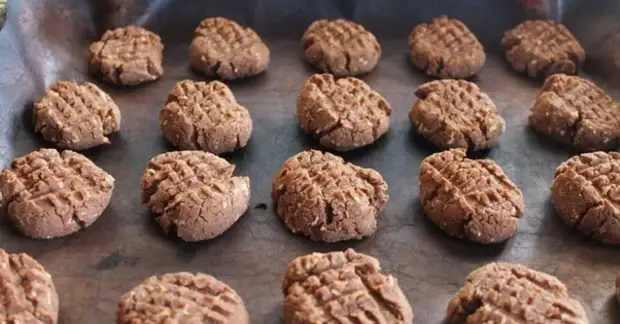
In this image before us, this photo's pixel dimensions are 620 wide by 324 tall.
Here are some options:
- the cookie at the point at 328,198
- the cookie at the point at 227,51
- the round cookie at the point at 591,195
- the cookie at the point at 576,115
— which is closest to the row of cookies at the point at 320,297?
the cookie at the point at 328,198

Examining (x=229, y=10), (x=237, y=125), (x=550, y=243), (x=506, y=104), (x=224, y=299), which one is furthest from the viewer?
(x=229, y=10)

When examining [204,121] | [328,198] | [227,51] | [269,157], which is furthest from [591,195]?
[227,51]

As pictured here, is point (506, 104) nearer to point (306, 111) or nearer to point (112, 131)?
point (306, 111)

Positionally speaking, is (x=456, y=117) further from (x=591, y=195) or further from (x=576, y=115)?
(x=591, y=195)

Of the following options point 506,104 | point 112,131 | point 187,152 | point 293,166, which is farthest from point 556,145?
point 112,131

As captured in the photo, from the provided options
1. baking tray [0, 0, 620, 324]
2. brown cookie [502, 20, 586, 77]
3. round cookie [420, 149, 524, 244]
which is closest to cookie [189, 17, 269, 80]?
baking tray [0, 0, 620, 324]

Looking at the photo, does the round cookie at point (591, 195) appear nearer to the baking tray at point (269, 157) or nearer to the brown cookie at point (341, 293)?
the baking tray at point (269, 157)
